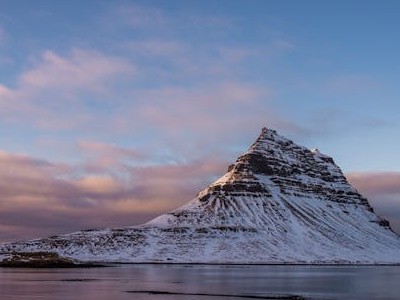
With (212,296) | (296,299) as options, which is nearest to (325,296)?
(296,299)

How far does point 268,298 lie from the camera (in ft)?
239

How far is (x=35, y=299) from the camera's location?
6712 cm

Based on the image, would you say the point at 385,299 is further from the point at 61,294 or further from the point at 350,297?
the point at 61,294

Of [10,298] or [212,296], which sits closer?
[10,298]

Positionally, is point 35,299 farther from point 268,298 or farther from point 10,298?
point 268,298

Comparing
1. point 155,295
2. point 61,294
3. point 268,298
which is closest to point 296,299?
point 268,298

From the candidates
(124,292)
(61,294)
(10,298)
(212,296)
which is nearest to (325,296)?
(212,296)

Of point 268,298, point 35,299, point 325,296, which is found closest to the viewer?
point 35,299

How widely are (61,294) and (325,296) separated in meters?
31.0

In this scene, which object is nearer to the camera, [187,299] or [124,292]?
[187,299]

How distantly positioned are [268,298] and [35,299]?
25.0m

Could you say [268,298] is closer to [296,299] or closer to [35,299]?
[296,299]

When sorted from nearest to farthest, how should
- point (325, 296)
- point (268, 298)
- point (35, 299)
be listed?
1. point (35, 299)
2. point (268, 298)
3. point (325, 296)

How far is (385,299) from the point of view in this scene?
75.5m
